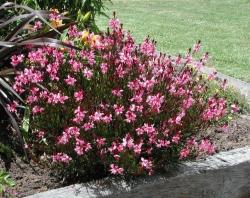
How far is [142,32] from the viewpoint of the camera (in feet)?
36.1

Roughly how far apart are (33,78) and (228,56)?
5.48 metres

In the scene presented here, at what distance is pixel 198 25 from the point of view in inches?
498

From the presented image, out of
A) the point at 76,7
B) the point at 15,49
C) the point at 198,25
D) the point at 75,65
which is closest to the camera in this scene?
the point at 75,65

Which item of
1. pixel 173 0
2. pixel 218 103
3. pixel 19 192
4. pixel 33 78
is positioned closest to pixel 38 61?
pixel 33 78

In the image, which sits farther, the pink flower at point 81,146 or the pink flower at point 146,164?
the pink flower at point 146,164

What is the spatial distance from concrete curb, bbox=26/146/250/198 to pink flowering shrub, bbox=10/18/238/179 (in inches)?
3.5

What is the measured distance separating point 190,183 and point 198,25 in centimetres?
903

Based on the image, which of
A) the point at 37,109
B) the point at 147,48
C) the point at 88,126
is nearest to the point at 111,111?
the point at 88,126

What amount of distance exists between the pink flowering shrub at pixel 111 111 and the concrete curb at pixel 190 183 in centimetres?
9

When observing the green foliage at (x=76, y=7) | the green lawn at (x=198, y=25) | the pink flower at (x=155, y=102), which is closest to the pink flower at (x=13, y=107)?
the pink flower at (x=155, y=102)

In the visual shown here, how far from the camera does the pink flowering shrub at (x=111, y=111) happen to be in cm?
364

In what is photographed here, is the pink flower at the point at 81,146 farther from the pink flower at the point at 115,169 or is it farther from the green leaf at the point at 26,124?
the green leaf at the point at 26,124

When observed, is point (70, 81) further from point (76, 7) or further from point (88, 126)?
point (76, 7)

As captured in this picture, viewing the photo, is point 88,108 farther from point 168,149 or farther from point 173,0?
point 173,0
